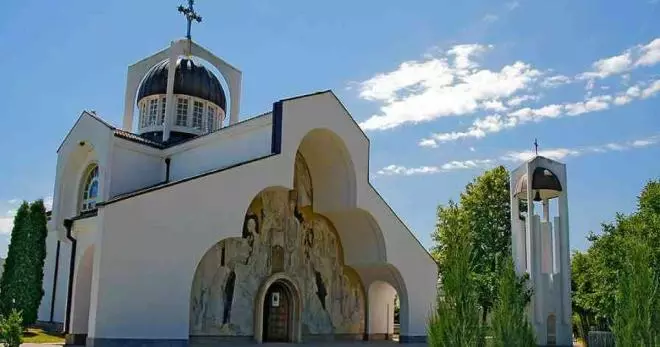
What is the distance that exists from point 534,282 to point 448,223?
14.4 m

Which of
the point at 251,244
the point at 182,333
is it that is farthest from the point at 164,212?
the point at 251,244

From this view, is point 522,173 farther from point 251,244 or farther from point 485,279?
point 251,244

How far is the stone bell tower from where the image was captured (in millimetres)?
21000

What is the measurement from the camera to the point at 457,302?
794 centimetres

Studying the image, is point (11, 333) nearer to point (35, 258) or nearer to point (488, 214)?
point (35, 258)

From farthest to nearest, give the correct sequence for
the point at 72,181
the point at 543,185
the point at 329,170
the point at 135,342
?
the point at 543,185, the point at 329,170, the point at 72,181, the point at 135,342

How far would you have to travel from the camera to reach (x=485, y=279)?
1021 inches

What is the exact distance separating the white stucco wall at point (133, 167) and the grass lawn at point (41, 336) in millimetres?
4549

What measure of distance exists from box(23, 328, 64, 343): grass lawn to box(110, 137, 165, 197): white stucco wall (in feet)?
14.9

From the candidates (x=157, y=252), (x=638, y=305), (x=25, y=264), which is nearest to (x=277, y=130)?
(x=157, y=252)

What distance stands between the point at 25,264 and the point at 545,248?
17117 mm

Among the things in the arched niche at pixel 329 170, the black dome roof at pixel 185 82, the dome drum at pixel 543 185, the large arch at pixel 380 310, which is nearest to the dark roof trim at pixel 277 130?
the arched niche at pixel 329 170

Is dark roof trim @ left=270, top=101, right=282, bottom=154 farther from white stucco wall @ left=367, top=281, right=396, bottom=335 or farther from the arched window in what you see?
white stucco wall @ left=367, top=281, right=396, bottom=335

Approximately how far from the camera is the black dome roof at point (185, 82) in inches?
921
